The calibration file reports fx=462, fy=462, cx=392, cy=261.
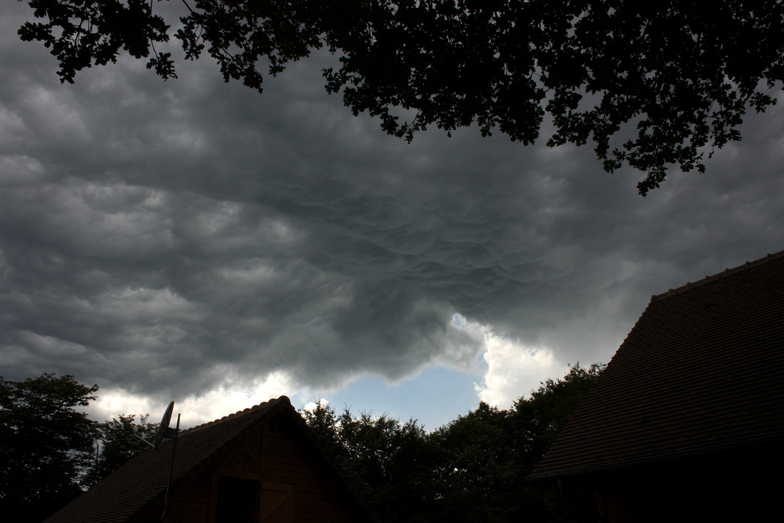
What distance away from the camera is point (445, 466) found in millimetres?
37406

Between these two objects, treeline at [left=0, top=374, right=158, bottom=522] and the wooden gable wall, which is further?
treeline at [left=0, top=374, right=158, bottom=522]

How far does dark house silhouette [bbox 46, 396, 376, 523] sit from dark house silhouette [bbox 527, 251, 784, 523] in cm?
785

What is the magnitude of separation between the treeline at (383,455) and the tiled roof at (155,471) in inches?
521

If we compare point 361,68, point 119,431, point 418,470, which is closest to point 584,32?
point 361,68

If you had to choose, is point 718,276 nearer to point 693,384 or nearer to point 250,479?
point 693,384

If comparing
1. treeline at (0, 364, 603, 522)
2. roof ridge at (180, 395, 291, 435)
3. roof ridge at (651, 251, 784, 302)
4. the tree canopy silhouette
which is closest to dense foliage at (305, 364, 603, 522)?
treeline at (0, 364, 603, 522)

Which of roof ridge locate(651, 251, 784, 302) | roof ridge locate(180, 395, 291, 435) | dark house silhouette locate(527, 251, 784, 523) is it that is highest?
roof ridge locate(651, 251, 784, 302)

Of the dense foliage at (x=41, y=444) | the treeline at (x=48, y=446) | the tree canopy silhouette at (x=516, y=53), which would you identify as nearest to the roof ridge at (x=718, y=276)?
the tree canopy silhouette at (x=516, y=53)

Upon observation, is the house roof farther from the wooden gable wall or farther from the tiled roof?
the tiled roof

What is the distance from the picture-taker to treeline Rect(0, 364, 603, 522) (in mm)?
31625

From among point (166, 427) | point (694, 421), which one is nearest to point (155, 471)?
point (166, 427)

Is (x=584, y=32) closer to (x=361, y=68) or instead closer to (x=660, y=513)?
(x=361, y=68)

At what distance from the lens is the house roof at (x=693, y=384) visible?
27.9 feet

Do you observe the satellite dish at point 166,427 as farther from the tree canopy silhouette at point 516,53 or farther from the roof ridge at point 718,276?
the roof ridge at point 718,276
